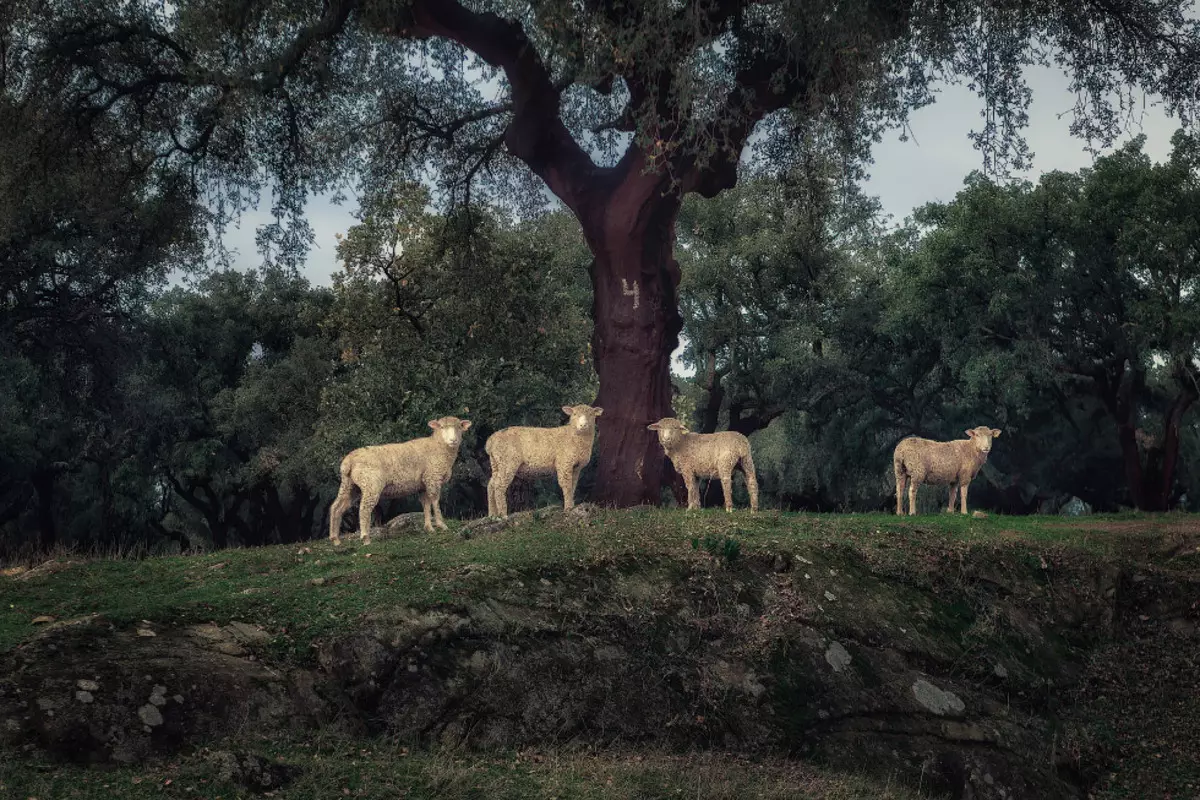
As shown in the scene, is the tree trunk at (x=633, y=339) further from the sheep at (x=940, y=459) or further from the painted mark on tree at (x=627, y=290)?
the sheep at (x=940, y=459)

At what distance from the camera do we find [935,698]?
46.3 ft

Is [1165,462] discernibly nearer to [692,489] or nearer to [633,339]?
[633,339]

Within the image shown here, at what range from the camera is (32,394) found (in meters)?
32.7

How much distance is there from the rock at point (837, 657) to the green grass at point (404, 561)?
1.87 metres

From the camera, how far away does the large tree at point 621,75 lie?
20.4 meters

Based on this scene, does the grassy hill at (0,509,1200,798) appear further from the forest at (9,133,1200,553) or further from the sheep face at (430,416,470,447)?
the forest at (9,133,1200,553)

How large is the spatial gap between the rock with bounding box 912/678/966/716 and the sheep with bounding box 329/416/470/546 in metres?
8.03

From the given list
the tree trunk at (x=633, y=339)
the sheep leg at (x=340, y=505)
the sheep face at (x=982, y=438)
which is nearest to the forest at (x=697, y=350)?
the tree trunk at (x=633, y=339)

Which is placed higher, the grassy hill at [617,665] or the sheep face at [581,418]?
the sheep face at [581,418]

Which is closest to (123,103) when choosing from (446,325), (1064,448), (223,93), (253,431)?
(223,93)

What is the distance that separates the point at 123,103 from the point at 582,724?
65.0ft

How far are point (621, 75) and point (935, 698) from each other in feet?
45.5

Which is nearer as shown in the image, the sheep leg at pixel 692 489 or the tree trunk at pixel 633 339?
the sheep leg at pixel 692 489

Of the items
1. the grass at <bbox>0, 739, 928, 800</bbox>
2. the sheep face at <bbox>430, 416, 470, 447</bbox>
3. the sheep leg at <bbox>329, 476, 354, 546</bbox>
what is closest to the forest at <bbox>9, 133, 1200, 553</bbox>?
the sheep leg at <bbox>329, 476, 354, 546</bbox>
